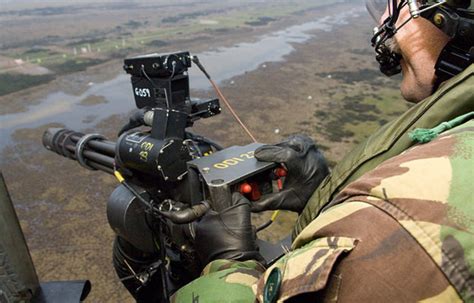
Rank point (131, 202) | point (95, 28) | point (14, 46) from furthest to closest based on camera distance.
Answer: point (95, 28), point (14, 46), point (131, 202)

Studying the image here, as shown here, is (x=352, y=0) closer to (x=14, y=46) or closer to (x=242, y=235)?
(x=14, y=46)

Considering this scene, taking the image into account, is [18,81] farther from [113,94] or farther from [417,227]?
[417,227]

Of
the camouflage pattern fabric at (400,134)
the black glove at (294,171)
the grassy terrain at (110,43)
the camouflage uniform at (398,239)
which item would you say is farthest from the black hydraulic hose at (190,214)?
the grassy terrain at (110,43)

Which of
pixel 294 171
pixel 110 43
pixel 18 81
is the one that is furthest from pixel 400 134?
pixel 110 43

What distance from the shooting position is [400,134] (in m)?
1.24

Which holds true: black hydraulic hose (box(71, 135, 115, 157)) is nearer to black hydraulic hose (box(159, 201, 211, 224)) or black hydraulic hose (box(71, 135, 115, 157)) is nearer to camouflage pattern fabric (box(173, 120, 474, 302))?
black hydraulic hose (box(159, 201, 211, 224))

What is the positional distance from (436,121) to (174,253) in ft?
5.41

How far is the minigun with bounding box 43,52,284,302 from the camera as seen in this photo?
5.41 ft

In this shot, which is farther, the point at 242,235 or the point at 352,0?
the point at 352,0

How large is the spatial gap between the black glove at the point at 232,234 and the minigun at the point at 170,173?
0.16ft

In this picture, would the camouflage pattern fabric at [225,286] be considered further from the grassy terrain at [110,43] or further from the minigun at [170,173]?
the grassy terrain at [110,43]

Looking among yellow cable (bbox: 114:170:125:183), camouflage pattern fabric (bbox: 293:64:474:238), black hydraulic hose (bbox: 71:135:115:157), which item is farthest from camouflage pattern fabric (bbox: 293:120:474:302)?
black hydraulic hose (bbox: 71:135:115:157)

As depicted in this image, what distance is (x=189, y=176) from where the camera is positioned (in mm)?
1766

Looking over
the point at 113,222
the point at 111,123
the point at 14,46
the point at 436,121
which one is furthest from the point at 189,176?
the point at 14,46
